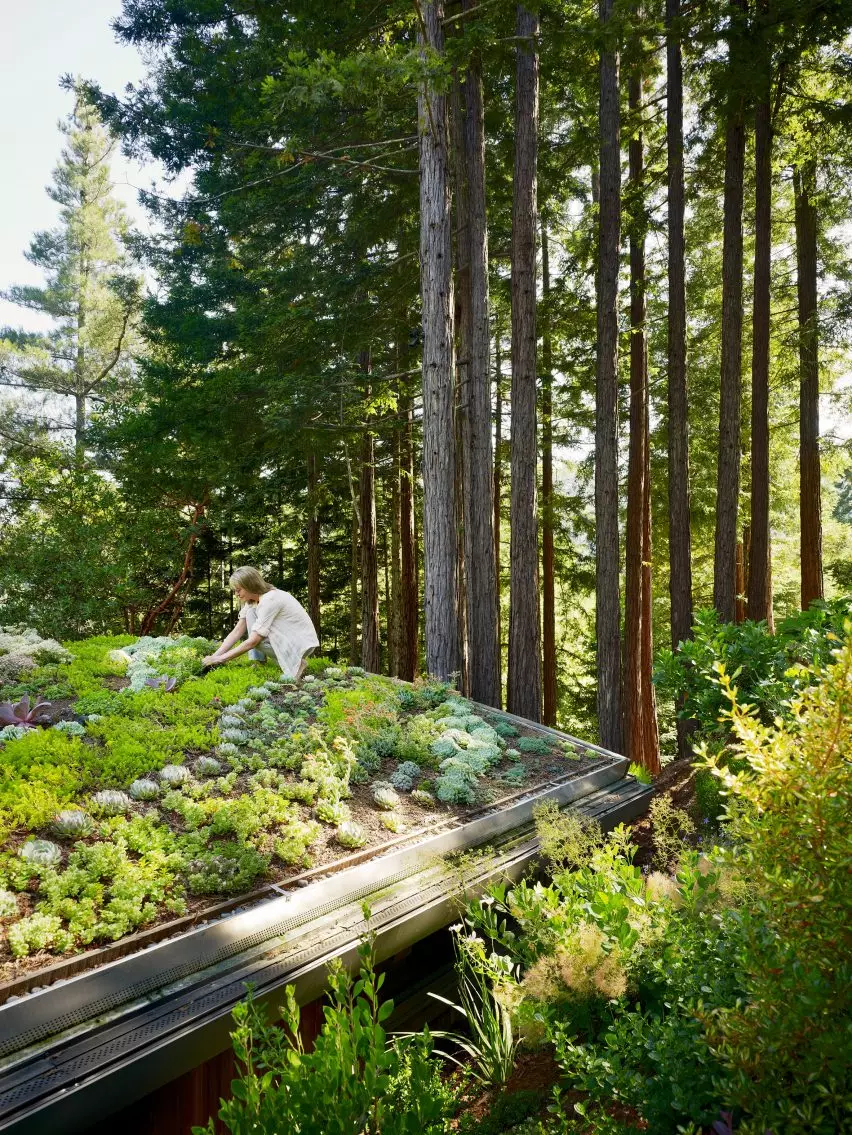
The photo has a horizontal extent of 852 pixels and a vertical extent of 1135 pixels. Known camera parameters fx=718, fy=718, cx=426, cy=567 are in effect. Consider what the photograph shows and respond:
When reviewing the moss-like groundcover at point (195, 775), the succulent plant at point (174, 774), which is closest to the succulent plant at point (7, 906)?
the moss-like groundcover at point (195, 775)

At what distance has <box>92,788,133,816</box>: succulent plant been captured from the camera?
11.6 ft

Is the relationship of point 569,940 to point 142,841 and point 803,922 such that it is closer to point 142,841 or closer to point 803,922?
point 803,922

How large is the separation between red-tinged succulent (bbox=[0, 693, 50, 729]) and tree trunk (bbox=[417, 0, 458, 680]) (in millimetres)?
3679

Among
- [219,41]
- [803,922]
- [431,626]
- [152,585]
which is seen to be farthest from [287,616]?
[219,41]

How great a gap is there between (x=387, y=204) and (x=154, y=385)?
4383 mm

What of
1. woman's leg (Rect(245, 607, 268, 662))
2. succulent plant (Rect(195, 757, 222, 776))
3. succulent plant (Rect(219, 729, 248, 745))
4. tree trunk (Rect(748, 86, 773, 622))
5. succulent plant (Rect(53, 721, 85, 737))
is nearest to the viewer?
succulent plant (Rect(195, 757, 222, 776))

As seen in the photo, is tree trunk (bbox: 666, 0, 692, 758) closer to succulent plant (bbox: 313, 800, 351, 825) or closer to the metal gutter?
succulent plant (bbox: 313, 800, 351, 825)

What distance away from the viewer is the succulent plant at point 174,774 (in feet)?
13.1

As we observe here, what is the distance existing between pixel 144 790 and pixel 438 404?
4.77 m

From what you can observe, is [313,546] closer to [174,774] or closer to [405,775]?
[405,775]

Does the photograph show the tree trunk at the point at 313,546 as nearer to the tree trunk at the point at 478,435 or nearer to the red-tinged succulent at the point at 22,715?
the tree trunk at the point at 478,435

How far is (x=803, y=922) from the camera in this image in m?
1.55

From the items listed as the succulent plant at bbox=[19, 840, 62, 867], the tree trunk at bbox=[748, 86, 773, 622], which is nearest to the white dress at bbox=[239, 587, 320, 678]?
the succulent plant at bbox=[19, 840, 62, 867]

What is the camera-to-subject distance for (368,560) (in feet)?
42.7
